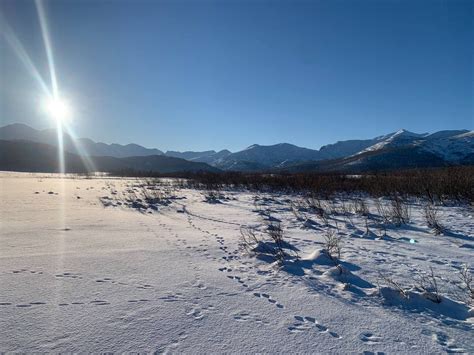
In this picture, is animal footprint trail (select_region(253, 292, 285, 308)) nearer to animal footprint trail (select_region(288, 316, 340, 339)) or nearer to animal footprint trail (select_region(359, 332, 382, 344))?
animal footprint trail (select_region(288, 316, 340, 339))

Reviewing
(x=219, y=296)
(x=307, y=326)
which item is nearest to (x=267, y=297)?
(x=219, y=296)

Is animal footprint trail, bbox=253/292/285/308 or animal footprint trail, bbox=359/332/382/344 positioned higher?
animal footprint trail, bbox=253/292/285/308

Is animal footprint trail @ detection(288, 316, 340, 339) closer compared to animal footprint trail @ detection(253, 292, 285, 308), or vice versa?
animal footprint trail @ detection(288, 316, 340, 339)

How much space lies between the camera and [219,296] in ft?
10.4

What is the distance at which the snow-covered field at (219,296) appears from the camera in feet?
7.61

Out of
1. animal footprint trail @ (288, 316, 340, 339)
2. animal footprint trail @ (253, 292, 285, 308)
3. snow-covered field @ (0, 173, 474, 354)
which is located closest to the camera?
snow-covered field @ (0, 173, 474, 354)

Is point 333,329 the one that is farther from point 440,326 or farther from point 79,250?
point 79,250

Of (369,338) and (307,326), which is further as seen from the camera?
(307,326)

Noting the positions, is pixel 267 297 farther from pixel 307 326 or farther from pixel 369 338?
pixel 369 338

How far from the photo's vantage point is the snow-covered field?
2.32 m

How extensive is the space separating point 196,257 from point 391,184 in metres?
13.8

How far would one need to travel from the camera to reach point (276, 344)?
90.6 inches

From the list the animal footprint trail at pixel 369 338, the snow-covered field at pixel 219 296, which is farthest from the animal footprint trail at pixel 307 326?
the animal footprint trail at pixel 369 338

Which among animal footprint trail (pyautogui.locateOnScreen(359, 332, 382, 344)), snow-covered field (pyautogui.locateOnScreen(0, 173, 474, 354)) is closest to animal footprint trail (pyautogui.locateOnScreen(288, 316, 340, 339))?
snow-covered field (pyautogui.locateOnScreen(0, 173, 474, 354))
